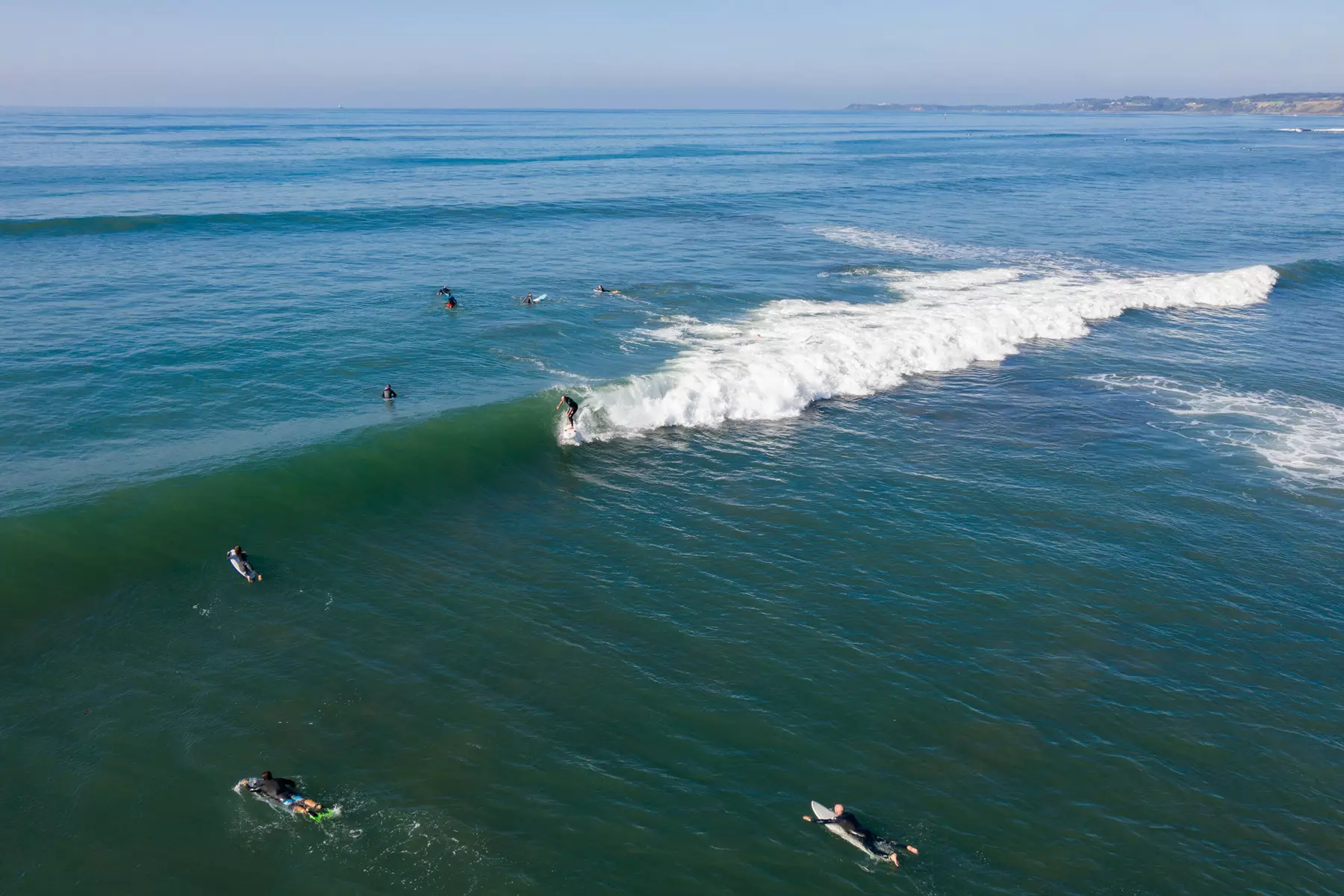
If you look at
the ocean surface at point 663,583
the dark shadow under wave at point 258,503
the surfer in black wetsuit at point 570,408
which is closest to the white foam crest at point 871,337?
the ocean surface at point 663,583

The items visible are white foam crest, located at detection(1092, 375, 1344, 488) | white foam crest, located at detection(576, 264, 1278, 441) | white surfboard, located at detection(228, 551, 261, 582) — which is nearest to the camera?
white surfboard, located at detection(228, 551, 261, 582)

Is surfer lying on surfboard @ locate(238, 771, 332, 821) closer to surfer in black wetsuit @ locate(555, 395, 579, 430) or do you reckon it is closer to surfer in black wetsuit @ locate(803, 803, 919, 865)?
surfer in black wetsuit @ locate(803, 803, 919, 865)

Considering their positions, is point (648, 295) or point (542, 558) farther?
point (648, 295)

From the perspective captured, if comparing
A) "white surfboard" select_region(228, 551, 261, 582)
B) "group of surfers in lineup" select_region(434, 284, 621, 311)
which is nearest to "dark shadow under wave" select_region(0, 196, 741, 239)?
"group of surfers in lineup" select_region(434, 284, 621, 311)

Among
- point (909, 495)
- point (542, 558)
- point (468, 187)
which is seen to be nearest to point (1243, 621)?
point (909, 495)

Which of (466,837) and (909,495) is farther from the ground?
(909,495)

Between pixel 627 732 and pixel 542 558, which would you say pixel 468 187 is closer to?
pixel 542 558
